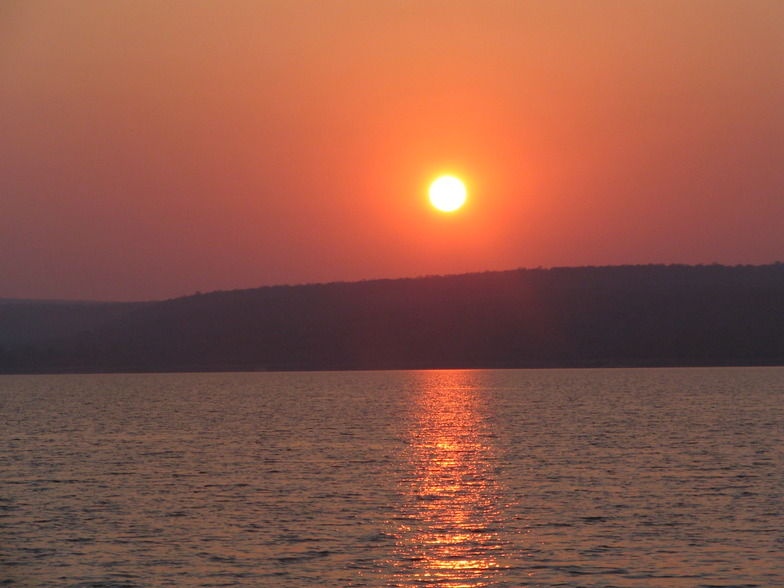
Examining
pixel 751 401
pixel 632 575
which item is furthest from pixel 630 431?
pixel 632 575

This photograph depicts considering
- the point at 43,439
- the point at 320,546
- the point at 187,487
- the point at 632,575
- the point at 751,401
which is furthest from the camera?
the point at 751,401

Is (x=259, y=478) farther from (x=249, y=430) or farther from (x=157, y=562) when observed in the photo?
(x=249, y=430)

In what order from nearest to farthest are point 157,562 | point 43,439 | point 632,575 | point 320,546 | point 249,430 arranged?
point 632,575, point 157,562, point 320,546, point 43,439, point 249,430

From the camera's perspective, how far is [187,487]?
60.1 metres

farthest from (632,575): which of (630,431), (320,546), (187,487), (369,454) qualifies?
(630,431)

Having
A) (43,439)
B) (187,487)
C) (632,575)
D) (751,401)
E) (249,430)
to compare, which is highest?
(751,401)

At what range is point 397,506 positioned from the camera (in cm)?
5147

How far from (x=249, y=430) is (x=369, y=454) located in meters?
32.2

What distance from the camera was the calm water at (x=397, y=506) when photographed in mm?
37375

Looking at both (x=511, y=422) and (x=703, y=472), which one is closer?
(x=703, y=472)

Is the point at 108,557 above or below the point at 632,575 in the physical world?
above

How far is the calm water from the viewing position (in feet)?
123

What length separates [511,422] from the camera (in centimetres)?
11700

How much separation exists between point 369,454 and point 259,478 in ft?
55.4
